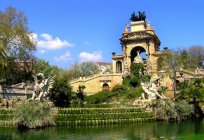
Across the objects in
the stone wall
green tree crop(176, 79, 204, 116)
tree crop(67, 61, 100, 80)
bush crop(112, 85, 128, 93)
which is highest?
tree crop(67, 61, 100, 80)

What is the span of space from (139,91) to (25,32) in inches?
745

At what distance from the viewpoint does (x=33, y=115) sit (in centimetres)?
2528

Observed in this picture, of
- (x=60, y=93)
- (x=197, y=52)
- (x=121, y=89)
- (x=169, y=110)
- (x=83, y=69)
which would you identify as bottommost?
(x=169, y=110)

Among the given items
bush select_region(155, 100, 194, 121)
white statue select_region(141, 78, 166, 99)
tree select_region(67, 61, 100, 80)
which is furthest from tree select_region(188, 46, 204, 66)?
bush select_region(155, 100, 194, 121)

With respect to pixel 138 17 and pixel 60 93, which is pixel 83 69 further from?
pixel 60 93

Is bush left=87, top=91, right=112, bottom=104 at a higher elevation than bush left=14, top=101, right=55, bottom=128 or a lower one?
higher

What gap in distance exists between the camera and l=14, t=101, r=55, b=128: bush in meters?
25.2

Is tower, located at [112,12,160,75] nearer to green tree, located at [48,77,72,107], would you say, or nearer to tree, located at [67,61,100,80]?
tree, located at [67,61,100,80]

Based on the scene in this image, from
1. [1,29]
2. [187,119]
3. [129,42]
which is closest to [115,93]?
[129,42]

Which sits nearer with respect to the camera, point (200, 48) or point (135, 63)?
point (135, 63)

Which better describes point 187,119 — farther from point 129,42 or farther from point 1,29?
point 129,42

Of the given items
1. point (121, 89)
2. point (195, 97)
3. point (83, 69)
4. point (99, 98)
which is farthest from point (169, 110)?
point (83, 69)

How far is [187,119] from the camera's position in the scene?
1283 inches

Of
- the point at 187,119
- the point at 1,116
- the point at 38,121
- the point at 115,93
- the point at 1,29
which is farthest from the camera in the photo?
the point at 115,93
